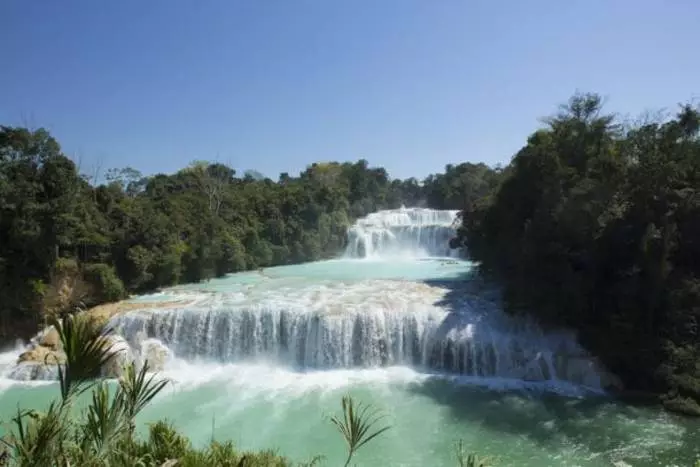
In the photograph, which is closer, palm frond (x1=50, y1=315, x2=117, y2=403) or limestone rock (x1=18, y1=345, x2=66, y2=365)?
palm frond (x1=50, y1=315, x2=117, y2=403)

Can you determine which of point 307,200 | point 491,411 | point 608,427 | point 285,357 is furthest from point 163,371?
point 307,200

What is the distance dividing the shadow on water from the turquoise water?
22 millimetres

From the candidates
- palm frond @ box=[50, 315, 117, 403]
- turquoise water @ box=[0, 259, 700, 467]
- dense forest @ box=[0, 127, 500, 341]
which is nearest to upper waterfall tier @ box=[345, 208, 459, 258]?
dense forest @ box=[0, 127, 500, 341]

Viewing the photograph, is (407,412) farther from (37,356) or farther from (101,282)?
(101,282)

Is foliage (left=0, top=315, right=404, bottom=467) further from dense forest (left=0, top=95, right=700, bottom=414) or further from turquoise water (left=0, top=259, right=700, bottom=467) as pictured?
dense forest (left=0, top=95, right=700, bottom=414)

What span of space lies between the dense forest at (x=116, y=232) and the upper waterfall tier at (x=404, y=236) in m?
1.39

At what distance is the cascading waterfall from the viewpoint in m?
13.3

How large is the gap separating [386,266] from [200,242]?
1000cm

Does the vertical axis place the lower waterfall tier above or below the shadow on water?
above

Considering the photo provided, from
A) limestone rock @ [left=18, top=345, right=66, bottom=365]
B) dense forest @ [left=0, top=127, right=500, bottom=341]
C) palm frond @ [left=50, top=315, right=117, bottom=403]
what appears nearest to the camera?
palm frond @ [left=50, top=315, right=117, bottom=403]

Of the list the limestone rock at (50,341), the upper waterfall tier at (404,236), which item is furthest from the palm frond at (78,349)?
the upper waterfall tier at (404,236)

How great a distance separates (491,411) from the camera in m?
11.0

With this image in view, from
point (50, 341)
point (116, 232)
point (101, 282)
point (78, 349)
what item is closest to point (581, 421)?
point (78, 349)

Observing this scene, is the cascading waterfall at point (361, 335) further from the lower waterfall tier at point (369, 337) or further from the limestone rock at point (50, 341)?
the limestone rock at point (50, 341)
